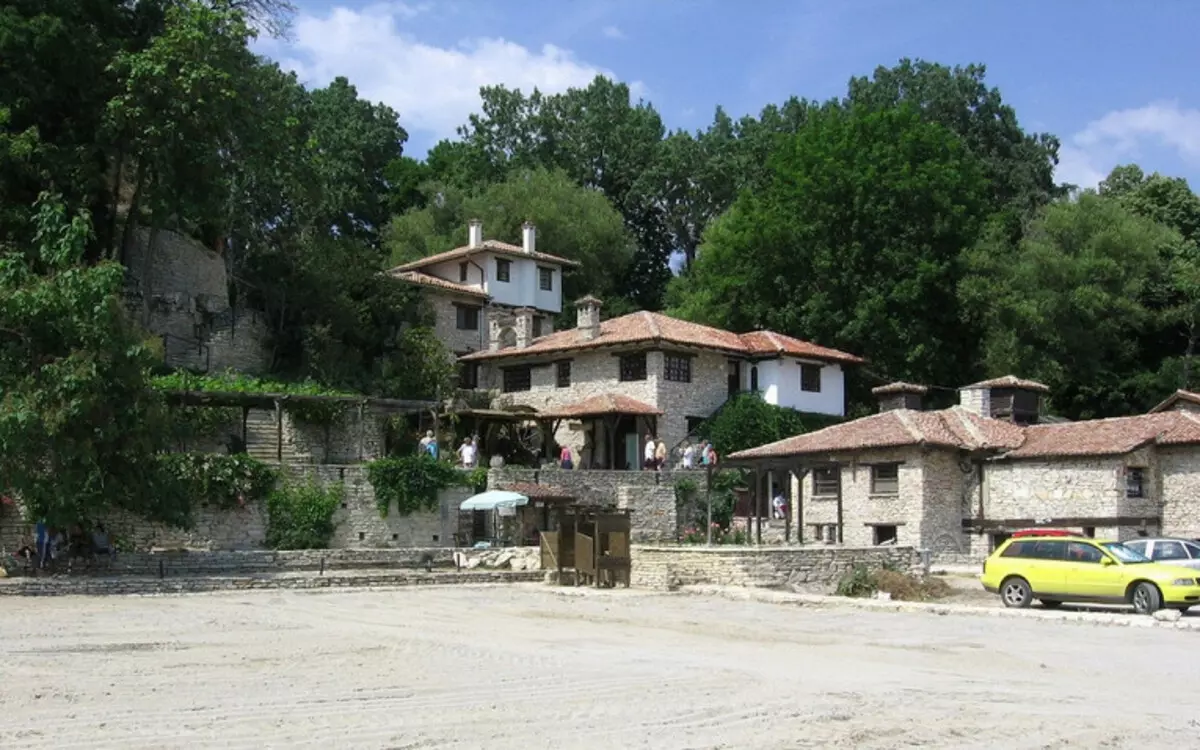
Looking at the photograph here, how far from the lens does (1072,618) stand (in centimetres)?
2184

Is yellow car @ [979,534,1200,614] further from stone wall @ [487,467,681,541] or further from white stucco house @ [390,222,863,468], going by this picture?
white stucco house @ [390,222,863,468]

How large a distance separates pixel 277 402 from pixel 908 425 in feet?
63.2

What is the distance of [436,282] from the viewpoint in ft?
183

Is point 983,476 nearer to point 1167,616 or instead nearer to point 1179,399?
point 1179,399

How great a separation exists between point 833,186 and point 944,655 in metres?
40.7

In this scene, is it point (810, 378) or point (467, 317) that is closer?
point (810, 378)

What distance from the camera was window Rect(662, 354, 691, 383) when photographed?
48.3 meters

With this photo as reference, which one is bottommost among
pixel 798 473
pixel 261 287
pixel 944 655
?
pixel 944 655

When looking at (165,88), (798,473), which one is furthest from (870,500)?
(165,88)

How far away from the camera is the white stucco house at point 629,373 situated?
48125 millimetres

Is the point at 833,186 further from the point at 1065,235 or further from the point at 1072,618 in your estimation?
the point at 1072,618

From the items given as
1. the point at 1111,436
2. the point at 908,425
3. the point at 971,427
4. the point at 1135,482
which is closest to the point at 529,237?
the point at 908,425

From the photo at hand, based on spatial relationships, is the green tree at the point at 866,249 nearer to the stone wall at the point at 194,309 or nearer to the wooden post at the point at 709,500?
the wooden post at the point at 709,500

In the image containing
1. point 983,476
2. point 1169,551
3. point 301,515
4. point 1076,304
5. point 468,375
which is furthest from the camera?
point 468,375
